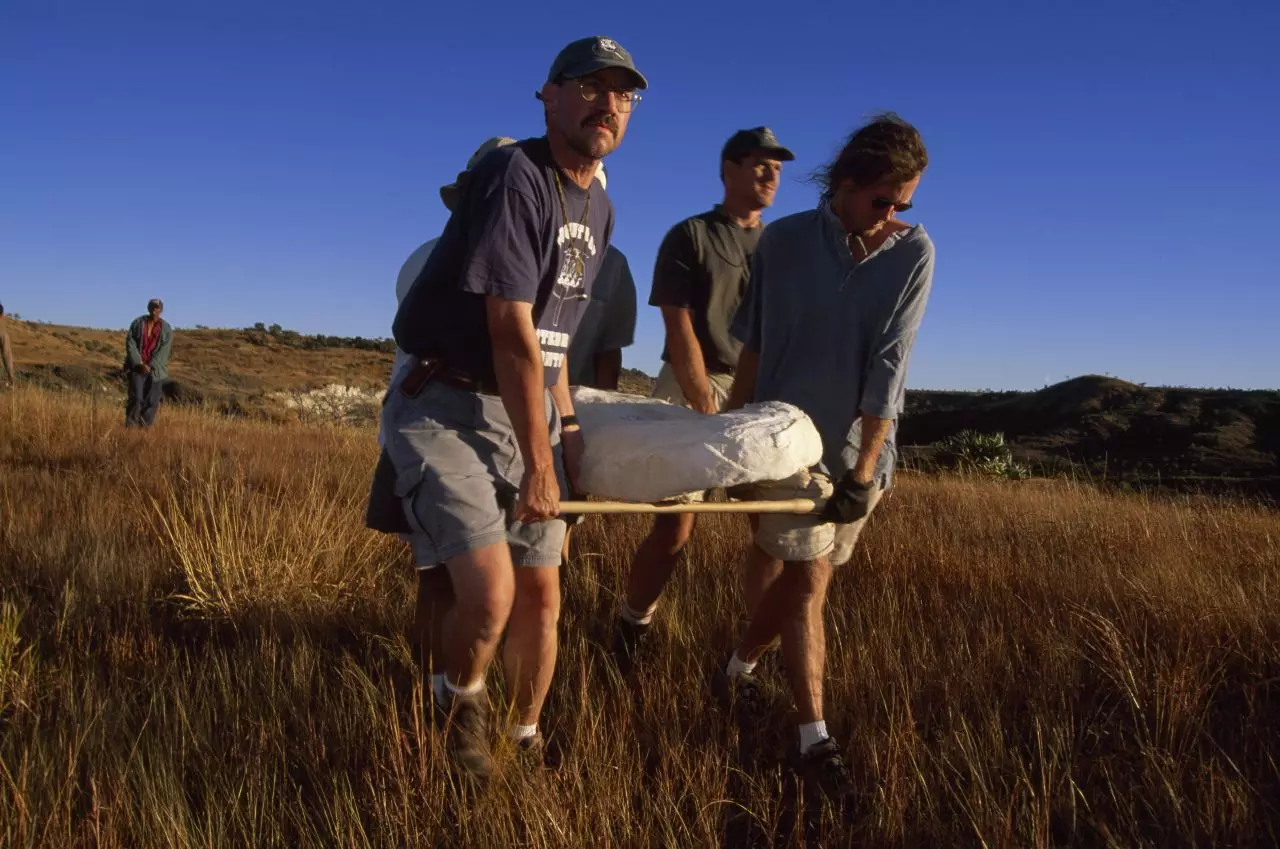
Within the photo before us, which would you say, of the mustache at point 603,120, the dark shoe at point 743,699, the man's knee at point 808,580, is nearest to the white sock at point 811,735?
the dark shoe at point 743,699

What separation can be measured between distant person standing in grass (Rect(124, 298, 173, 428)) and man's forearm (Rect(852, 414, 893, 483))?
10.7 metres

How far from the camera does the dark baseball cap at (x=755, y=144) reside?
4.50 metres

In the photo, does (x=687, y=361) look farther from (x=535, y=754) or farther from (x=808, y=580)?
(x=535, y=754)

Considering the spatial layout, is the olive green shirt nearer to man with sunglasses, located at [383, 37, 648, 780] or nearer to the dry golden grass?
the dry golden grass

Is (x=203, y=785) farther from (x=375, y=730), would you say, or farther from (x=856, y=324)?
(x=856, y=324)

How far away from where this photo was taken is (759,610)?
11.7 feet

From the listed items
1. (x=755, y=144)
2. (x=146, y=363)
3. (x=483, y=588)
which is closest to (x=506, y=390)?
(x=483, y=588)

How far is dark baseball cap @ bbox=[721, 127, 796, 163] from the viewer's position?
4.50 m

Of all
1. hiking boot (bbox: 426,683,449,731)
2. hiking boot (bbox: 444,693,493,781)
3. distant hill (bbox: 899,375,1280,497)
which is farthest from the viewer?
distant hill (bbox: 899,375,1280,497)

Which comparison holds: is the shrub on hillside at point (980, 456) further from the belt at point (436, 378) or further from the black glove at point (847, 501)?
the belt at point (436, 378)

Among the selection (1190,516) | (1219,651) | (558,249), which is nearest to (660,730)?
(558,249)

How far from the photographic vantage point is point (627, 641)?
414 cm

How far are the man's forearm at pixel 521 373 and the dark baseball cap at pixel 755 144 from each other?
233cm

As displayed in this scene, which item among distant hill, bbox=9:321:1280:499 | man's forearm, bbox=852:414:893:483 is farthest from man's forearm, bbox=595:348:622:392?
distant hill, bbox=9:321:1280:499
